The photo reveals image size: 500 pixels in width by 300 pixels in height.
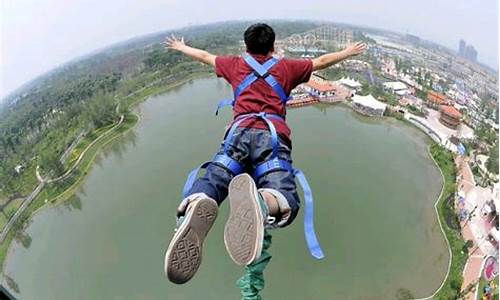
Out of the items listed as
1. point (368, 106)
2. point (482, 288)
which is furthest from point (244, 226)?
point (368, 106)

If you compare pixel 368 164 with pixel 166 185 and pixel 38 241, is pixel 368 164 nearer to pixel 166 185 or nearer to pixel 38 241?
pixel 166 185

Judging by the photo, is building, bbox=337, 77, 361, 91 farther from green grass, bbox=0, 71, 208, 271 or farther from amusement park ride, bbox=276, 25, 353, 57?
green grass, bbox=0, 71, 208, 271

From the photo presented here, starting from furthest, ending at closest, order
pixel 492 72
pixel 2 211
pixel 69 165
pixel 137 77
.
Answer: pixel 492 72 < pixel 137 77 < pixel 69 165 < pixel 2 211

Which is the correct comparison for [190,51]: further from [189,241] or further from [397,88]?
[397,88]

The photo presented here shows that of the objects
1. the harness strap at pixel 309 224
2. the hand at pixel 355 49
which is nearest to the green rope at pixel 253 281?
the harness strap at pixel 309 224

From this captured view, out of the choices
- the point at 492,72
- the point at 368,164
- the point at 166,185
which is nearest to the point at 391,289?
the point at 368,164

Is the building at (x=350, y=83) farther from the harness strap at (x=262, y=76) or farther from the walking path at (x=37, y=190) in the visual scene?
the harness strap at (x=262, y=76)

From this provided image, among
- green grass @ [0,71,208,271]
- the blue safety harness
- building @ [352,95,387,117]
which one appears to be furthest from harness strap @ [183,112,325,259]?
building @ [352,95,387,117]

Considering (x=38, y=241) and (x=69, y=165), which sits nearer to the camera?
(x=38, y=241)
